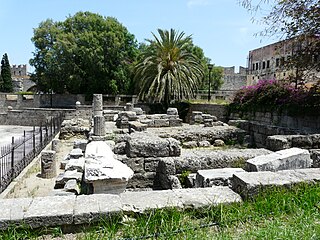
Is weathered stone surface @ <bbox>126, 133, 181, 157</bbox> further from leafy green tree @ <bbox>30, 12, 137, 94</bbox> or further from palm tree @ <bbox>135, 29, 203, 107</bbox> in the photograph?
leafy green tree @ <bbox>30, 12, 137, 94</bbox>

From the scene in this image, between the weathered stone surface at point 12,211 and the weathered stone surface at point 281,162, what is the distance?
3.35 m

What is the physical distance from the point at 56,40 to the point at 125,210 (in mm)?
37805

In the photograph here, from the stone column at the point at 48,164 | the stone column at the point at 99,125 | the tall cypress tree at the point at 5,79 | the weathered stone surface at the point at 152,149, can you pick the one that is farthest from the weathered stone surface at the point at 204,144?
the tall cypress tree at the point at 5,79

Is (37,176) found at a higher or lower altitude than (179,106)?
lower

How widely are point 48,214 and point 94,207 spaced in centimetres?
39

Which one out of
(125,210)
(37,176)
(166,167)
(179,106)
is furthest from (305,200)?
(179,106)

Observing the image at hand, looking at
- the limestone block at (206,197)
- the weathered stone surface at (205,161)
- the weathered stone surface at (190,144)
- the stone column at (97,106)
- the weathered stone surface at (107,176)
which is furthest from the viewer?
the stone column at (97,106)

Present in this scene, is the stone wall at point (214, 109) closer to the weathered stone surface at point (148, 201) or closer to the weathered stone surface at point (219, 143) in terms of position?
the weathered stone surface at point (219, 143)

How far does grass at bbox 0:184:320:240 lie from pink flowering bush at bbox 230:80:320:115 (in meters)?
8.90

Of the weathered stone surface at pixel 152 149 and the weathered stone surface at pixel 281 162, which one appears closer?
the weathered stone surface at pixel 281 162

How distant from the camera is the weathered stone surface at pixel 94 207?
9.13ft

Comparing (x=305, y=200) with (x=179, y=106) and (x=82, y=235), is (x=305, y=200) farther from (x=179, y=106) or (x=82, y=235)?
(x=179, y=106)

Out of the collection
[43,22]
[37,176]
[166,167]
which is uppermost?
[43,22]

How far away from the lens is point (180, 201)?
10.4 feet
